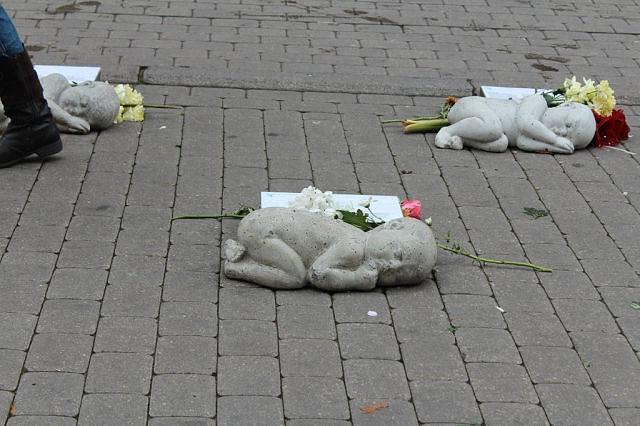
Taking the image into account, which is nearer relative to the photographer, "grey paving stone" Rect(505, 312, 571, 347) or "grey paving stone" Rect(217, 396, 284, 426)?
"grey paving stone" Rect(217, 396, 284, 426)

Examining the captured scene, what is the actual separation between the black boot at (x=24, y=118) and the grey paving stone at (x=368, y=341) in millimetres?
2227

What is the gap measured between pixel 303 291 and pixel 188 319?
22.2 inches

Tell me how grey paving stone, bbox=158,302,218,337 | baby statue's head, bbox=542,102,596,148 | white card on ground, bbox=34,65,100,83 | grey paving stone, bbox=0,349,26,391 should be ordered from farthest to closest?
white card on ground, bbox=34,65,100,83 < baby statue's head, bbox=542,102,596,148 < grey paving stone, bbox=158,302,218,337 < grey paving stone, bbox=0,349,26,391

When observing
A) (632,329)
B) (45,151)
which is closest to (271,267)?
(632,329)

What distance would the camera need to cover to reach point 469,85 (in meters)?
7.67

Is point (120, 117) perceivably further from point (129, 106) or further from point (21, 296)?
point (21, 296)

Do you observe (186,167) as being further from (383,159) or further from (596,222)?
(596,222)

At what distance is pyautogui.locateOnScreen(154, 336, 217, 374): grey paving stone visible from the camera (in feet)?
13.4

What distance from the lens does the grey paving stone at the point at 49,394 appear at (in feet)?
12.3

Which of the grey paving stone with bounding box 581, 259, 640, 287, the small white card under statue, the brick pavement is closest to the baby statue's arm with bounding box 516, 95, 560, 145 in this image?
the brick pavement

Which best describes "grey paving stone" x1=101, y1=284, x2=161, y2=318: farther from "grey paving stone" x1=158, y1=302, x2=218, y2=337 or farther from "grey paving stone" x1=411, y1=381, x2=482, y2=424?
"grey paving stone" x1=411, y1=381, x2=482, y2=424

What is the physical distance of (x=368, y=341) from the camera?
173 inches

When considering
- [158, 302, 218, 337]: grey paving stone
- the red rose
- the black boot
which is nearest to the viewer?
[158, 302, 218, 337]: grey paving stone

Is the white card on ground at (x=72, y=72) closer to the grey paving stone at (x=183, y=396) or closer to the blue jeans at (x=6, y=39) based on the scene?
the blue jeans at (x=6, y=39)
